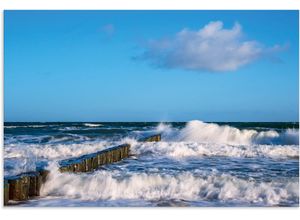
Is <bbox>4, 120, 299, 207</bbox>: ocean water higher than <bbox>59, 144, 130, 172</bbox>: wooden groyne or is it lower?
lower

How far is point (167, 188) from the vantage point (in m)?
5.84

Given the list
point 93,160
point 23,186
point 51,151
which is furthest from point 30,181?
point 51,151

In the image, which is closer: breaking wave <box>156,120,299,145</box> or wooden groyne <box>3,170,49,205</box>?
wooden groyne <box>3,170,49,205</box>

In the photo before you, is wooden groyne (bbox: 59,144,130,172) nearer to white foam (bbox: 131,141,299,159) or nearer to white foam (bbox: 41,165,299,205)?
white foam (bbox: 41,165,299,205)

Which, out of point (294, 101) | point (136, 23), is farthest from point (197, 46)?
point (294, 101)

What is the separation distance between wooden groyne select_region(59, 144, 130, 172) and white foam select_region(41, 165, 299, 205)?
694 millimetres

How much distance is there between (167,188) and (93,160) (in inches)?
105

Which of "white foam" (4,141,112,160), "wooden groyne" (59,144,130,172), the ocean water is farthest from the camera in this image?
"white foam" (4,141,112,160)

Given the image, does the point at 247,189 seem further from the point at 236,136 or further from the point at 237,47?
the point at 236,136

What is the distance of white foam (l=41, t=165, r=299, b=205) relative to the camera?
5.54 metres

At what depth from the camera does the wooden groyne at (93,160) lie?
695cm

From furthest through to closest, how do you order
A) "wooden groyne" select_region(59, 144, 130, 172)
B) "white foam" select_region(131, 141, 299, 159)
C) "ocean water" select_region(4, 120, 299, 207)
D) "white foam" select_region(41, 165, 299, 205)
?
"white foam" select_region(131, 141, 299, 159)
"wooden groyne" select_region(59, 144, 130, 172)
"white foam" select_region(41, 165, 299, 205)
"ocean water" select_region(4, 120, 299, 207)

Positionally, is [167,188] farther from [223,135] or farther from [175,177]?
[223,135]

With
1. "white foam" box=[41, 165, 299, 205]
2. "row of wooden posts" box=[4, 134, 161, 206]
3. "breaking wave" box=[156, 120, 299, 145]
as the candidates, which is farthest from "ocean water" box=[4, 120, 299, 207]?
"breaking wave" box=[156, 120, 299, 145]
